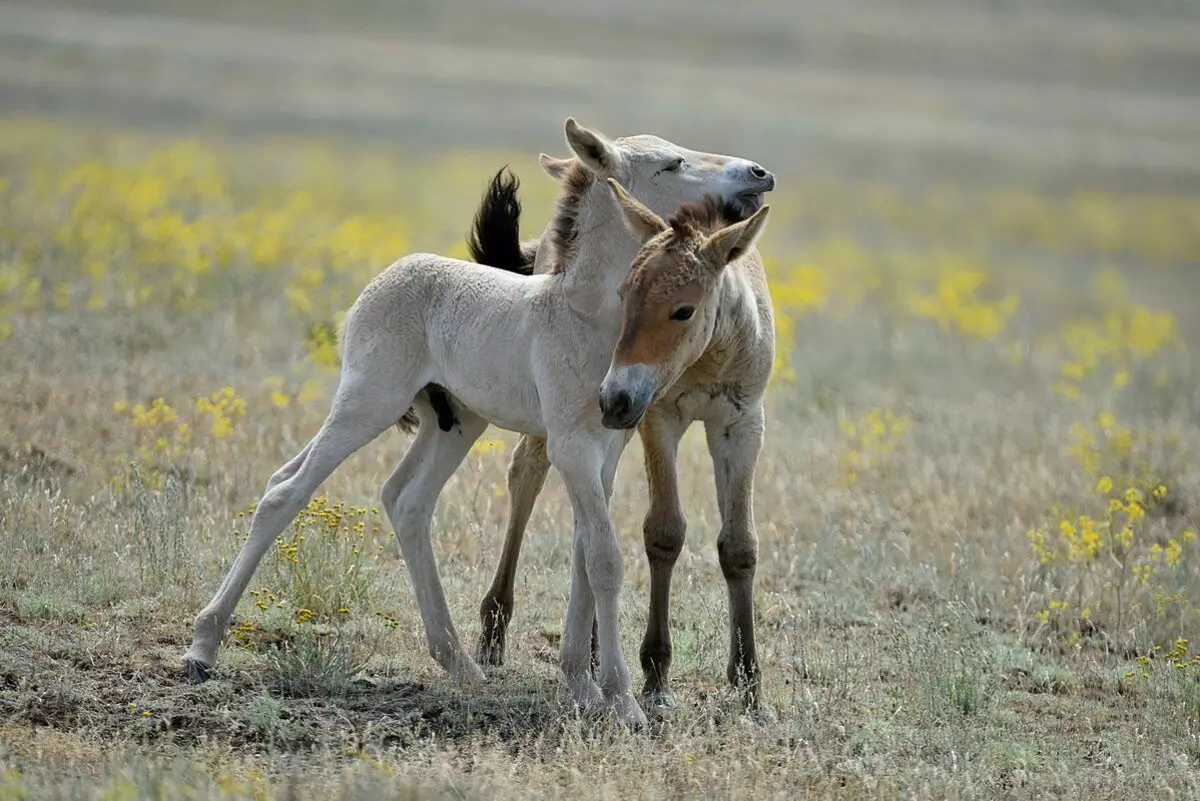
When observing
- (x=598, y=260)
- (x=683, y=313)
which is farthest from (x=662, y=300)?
(x=598, y=260)

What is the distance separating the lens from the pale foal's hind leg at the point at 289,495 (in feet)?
21.5

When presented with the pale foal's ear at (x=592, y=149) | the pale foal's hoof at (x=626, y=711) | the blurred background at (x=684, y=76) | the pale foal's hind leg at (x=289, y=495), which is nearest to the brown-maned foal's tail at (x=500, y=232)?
the pale foal's hind leg at (x=289, y=495)

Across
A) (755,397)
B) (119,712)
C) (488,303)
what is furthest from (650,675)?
(119,712)

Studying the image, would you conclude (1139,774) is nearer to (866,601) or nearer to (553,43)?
(866,601)

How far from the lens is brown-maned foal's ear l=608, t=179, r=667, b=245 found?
6.27 meters

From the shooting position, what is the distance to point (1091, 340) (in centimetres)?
1666

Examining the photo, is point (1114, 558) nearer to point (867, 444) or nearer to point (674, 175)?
point (867, 444)

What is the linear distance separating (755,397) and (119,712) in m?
3.27

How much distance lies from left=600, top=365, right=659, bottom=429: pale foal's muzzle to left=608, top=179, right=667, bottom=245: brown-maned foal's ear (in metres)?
0.68

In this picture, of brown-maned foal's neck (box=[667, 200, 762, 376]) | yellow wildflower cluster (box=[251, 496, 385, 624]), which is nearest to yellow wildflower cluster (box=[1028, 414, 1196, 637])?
brown-maned foal's neck (box=[667, 200, 762, 376])

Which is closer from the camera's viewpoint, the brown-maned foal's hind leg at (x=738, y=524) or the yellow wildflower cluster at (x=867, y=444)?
the brown-maned foal's hind leg at (x=738, y=524)

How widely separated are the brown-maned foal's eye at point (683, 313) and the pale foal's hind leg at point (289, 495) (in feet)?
5.09

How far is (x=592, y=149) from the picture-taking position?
22.0 feet

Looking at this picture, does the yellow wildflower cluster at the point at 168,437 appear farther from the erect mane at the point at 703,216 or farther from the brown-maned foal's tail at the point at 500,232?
the erect mane at the point at 703,216
